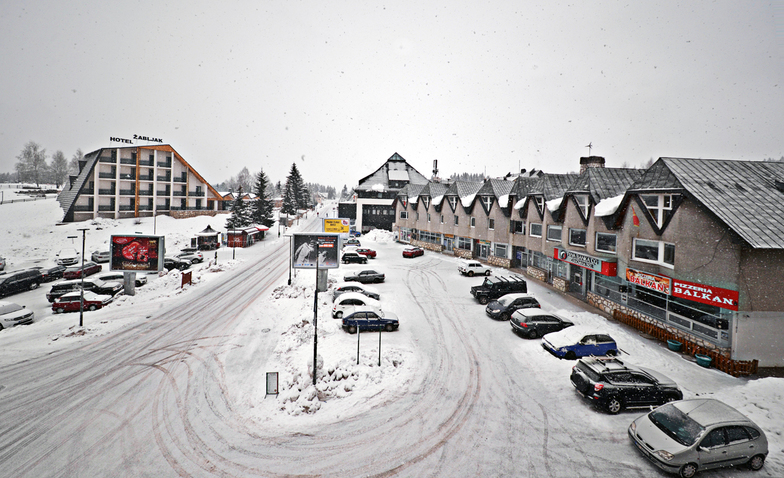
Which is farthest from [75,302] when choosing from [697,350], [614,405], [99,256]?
[697,350]

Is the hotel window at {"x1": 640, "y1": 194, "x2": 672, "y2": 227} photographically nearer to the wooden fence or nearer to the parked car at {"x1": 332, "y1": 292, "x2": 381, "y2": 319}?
the wooden fence

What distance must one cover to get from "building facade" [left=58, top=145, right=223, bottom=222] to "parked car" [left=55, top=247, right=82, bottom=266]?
11957mm

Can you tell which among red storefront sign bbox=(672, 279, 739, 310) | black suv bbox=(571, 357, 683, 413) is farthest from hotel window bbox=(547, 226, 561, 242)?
black suv bbox=(571, 357, 683, 413)

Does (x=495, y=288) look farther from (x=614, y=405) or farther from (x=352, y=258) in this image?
(x=352, y=258)

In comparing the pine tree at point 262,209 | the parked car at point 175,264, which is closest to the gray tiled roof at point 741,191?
the parked car at point 175,264

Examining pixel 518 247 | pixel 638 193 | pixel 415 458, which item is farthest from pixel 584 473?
pixel 518 247

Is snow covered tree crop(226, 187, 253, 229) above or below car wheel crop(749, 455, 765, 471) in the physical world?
above

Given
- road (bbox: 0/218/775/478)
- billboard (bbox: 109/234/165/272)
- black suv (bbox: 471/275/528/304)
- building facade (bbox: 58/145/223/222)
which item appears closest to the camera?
road (bbox: 0/218/775/478)

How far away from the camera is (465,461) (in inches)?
389

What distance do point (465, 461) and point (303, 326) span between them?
13.0 m

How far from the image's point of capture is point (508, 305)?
2166 centimetres

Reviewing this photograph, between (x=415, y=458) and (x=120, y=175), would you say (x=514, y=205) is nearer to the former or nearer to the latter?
(x=415, y=458)

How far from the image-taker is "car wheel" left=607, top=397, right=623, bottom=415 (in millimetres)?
12070

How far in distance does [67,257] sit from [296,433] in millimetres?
47892
